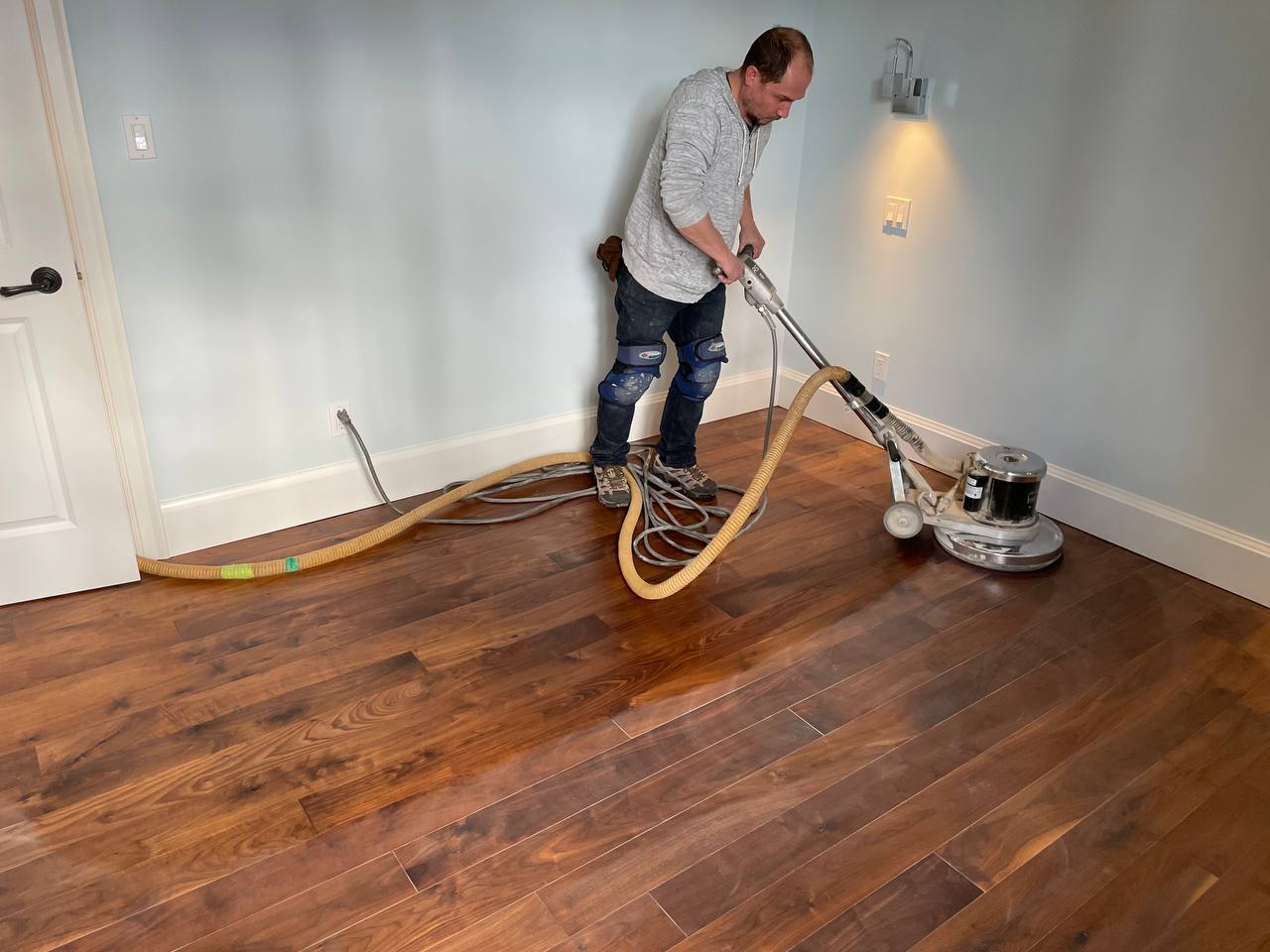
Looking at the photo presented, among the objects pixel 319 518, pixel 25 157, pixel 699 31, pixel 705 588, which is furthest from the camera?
pixel 699 31

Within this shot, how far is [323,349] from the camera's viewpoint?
9.91ft

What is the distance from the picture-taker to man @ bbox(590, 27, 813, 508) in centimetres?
270

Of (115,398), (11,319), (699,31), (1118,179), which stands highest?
(699,31)

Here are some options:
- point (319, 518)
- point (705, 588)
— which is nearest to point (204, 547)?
point (319, 518)

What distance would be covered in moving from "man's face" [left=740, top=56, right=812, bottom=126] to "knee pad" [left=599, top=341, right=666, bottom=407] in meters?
0.77

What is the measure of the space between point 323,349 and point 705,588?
4.48 ft

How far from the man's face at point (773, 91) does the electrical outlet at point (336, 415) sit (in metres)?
1.50

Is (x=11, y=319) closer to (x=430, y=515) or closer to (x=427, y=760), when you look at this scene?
(x=430, y=515)

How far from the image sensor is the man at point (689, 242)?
270 centimetres

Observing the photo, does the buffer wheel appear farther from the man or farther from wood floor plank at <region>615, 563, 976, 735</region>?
the man

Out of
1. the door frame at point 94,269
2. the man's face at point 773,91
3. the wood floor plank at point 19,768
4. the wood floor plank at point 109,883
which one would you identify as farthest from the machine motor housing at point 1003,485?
the wood floor plank at point 19,768

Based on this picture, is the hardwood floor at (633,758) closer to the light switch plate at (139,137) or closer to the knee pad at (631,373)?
the knee pad at (631,373)

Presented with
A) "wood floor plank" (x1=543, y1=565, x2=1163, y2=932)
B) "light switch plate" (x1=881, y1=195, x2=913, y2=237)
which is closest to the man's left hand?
"light switch plate" (x1=881, y1=195, x2=913, y2=237)

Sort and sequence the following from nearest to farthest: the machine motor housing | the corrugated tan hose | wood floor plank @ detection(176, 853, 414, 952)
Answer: wood floor plank @ detection(176, 853, 414, 952)
the corrugated tan hose
the machine motor housing
